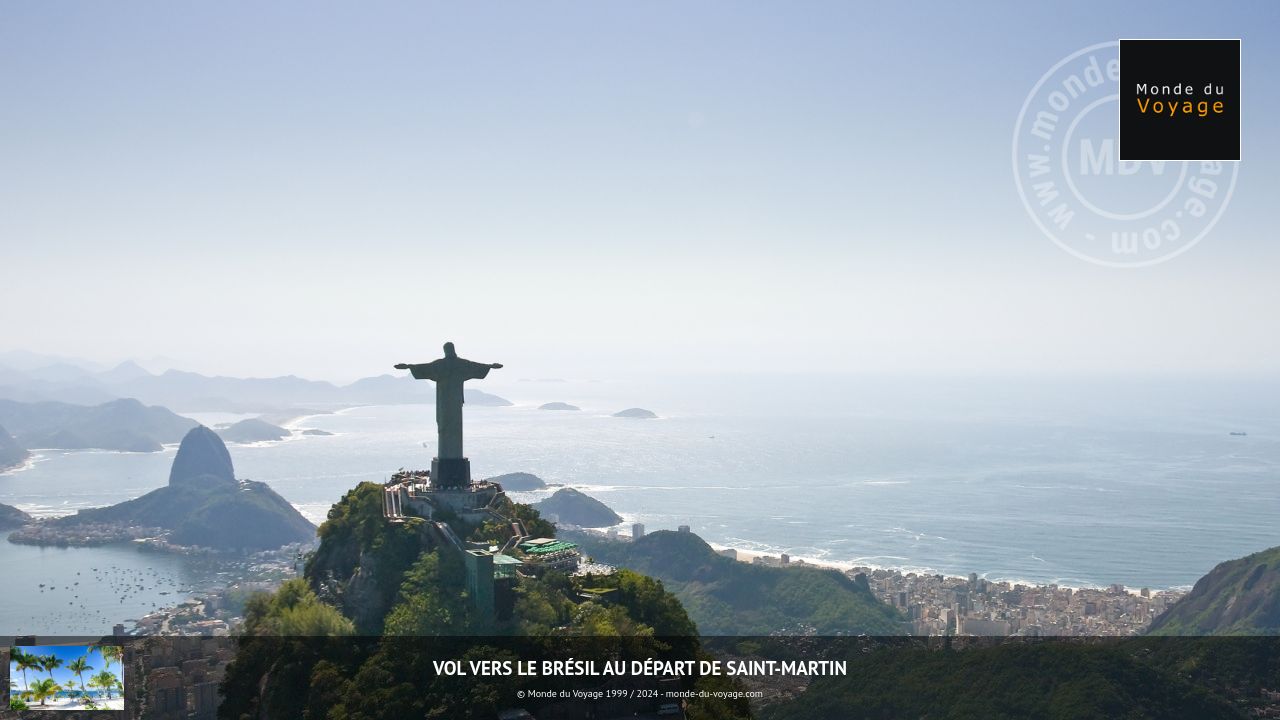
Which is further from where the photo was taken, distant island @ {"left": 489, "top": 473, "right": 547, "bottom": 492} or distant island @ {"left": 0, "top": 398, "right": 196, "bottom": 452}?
distant island @ {"left": 0, "top": 398, "right": 196, "bottom": 452}

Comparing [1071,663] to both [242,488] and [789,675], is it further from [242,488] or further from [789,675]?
[242,488]

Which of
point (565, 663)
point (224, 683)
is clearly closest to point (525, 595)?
point (565, 663)

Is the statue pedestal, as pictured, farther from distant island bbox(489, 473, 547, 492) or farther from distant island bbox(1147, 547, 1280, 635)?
distant island bbox(489, 473, 547, 492)

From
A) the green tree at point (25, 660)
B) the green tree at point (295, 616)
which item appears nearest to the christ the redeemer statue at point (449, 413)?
the green tree at point (295, 616)

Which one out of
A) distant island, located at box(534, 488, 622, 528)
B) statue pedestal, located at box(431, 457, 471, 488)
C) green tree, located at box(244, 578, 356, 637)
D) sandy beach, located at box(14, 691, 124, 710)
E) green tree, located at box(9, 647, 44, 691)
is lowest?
distant island, located at box(534, 488, 622, 528)

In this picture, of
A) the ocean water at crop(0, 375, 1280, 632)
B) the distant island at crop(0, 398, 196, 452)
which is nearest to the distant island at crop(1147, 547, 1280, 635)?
the ocean water at crop(0, 375, 1280, 632)

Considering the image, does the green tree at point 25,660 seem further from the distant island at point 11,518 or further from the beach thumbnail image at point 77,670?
the distant island at point 11,518
